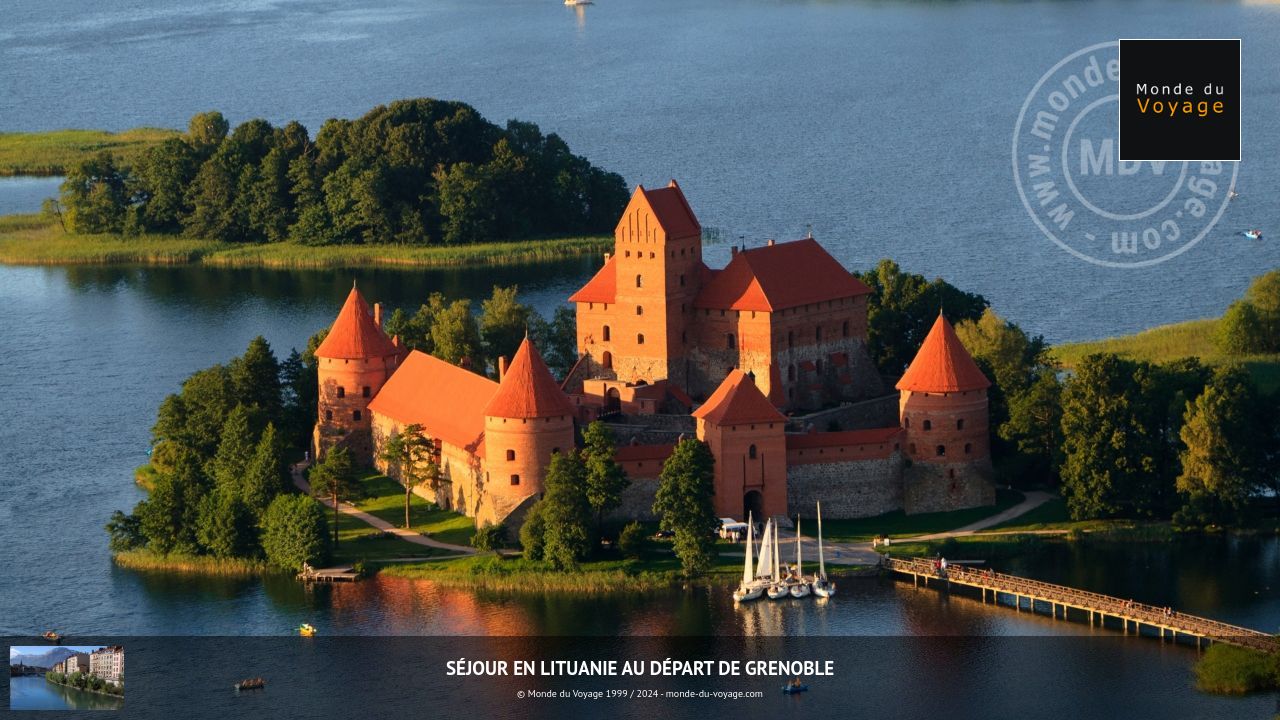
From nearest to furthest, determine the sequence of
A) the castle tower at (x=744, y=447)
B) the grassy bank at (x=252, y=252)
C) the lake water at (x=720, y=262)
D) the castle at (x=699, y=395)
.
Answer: the lake water at (x=720, y=262) → the castle tower at (x=744, y=447) → the castle at (x=699, y=395) → the grassy bank at (x=252, y=252)

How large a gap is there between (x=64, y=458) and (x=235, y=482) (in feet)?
49.3

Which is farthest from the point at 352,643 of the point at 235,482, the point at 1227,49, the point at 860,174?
the point at 1227,49

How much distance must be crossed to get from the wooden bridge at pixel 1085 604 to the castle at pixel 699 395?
20.2 feet

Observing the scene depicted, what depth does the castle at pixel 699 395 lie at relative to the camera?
95.8 meters

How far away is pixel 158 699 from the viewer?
8262cm

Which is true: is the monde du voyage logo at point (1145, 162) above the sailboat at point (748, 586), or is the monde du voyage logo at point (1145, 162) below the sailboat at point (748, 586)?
above

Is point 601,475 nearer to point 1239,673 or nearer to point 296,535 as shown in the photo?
point 296,535

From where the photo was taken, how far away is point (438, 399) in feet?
337

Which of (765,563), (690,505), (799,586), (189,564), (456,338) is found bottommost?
(799,586)

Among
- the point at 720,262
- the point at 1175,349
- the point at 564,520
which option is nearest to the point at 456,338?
the point at 564,520

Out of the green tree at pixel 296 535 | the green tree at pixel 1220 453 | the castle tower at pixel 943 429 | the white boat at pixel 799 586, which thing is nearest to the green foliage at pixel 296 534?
the green tree at pixel 296 535

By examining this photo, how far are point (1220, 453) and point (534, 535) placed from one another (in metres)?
24.6

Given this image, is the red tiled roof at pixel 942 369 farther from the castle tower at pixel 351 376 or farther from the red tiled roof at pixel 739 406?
the castle tower at pixel 351 376

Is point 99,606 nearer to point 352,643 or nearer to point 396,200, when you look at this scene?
point 352,643
